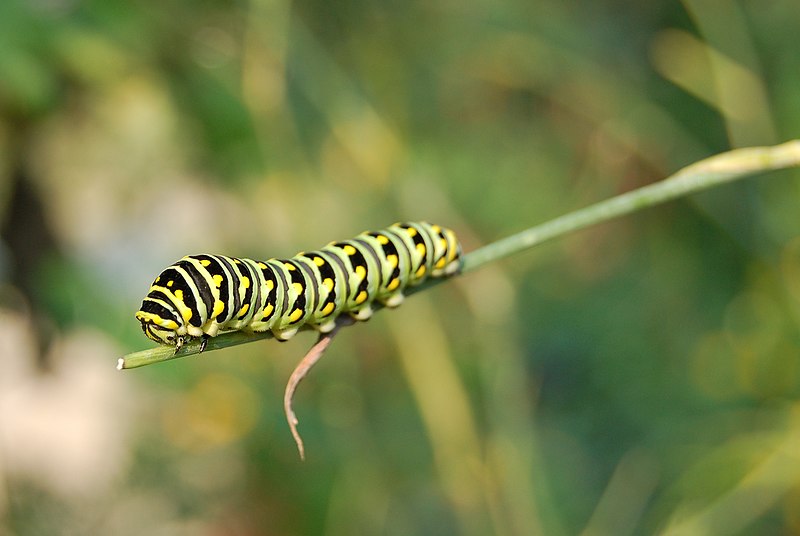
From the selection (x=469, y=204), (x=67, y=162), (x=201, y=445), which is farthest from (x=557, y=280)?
(x=67, y=162)

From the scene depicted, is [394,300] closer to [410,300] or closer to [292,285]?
[292,285]

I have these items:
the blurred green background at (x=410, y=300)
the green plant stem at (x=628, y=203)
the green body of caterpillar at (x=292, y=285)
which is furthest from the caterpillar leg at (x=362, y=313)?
the blurred green background at (x=410, y=300)

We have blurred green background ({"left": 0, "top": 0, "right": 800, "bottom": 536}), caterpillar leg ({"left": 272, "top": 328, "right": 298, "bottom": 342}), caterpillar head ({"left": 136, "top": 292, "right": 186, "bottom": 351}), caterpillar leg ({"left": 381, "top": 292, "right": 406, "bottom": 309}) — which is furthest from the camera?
blurred green background ({"left": 0, "top": 0, "right": 800, "bottom": 536})

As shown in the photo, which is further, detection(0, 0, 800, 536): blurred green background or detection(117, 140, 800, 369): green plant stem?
detection(0, 0, 800, 536): blurred green background

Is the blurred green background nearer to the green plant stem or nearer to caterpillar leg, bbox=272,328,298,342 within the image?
caterpillar leg, bbox=272,328,298,342

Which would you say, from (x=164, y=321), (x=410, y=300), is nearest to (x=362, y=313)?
(x=164, y=321)

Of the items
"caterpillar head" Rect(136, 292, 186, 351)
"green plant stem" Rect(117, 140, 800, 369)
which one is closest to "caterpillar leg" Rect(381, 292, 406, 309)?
"green plant stem" Rect(117, 140, 800, 369)
